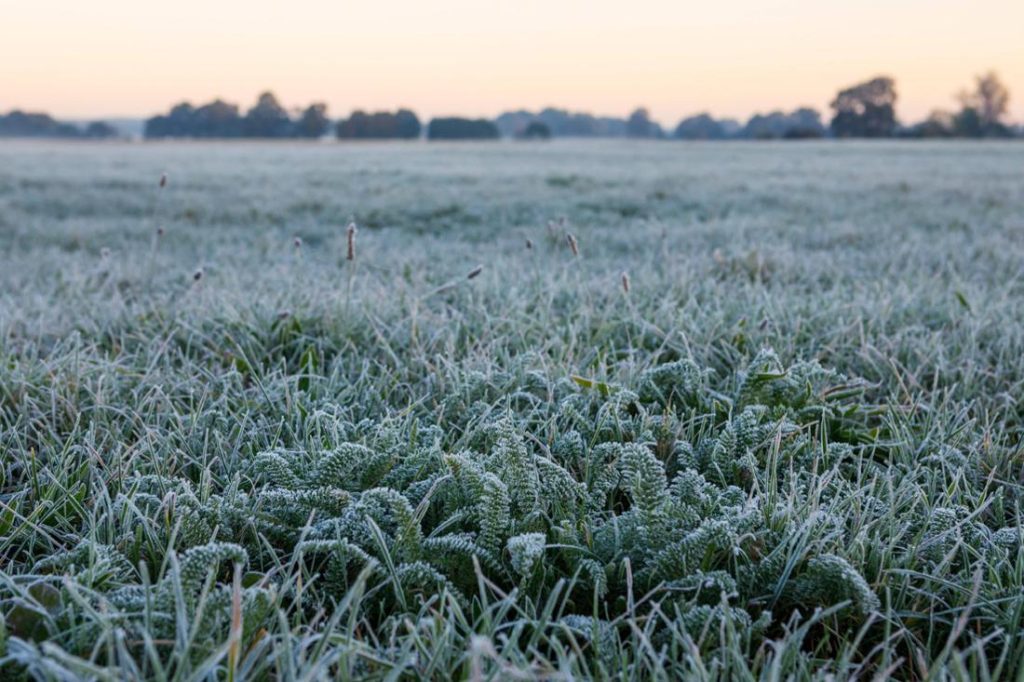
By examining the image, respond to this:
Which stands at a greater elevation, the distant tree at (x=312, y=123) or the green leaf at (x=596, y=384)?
the distant tree at (x=312, y=123)

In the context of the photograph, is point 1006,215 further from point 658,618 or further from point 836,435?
point 658,618

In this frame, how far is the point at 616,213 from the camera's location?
7.75 m

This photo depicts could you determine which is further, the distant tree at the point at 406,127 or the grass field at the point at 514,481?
the distant tree at the point at 406,127

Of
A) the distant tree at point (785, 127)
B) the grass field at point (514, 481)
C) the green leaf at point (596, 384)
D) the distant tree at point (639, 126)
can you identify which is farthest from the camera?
the distant tree at point (639, 126)

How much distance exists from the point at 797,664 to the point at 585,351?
4.89ft

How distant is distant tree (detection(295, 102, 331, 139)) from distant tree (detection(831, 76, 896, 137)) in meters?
40.1

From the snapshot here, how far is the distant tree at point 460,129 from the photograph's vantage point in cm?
6203

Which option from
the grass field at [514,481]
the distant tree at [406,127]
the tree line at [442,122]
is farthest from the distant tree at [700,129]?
the grass field at [514,481]

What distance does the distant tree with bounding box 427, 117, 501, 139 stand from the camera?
2442 inches

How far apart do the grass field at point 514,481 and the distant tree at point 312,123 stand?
204 feet

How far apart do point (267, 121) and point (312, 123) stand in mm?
3451

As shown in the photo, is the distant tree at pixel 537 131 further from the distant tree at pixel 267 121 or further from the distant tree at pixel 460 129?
the distant tree at pixel 267 121

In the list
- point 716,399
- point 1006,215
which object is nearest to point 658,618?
point 716,399

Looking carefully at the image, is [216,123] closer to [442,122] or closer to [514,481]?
[442,122]
